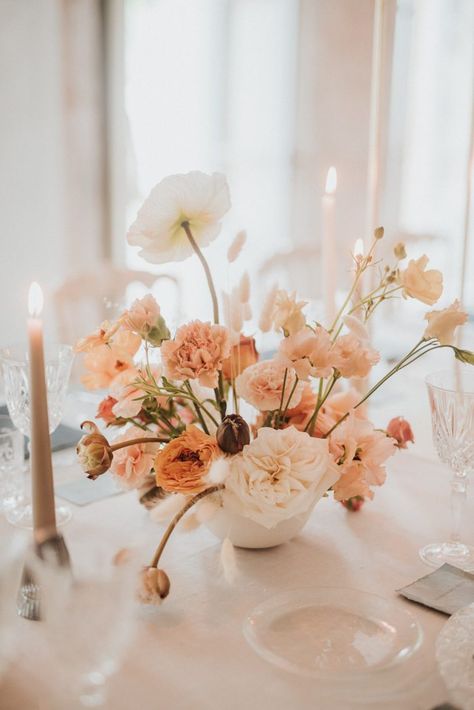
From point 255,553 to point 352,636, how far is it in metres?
0.20

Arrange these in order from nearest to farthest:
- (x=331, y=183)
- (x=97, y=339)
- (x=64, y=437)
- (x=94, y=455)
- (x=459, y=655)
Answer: (x=459, y=655), (x=94, y=455), (x=97, y=339), (x=331, y=183), (x=64, y=437)

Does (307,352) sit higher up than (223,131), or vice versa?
(223,131)

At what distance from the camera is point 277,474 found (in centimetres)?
84

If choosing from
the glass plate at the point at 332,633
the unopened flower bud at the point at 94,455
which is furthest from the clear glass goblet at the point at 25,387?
the glass plate at the point at 332,633

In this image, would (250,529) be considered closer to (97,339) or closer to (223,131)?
(97,339)

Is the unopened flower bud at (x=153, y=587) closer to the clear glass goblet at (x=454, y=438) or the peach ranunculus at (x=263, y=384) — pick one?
the peach ranunculus at (x=263, y=384)

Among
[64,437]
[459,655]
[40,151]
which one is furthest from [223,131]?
[459,655]

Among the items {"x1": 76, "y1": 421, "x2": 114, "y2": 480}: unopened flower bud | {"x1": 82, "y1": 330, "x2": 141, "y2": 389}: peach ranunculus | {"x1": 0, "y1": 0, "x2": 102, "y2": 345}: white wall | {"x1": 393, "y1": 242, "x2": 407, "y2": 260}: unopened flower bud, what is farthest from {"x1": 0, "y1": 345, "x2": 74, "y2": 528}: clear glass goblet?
{"x1": 0, "y1": 0, "x2": 102, "y2": 345}: white wall

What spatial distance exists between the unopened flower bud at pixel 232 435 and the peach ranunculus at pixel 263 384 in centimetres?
3

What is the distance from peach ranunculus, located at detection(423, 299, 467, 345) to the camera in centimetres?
86

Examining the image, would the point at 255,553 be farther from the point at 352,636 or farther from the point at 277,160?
the point at 277,160

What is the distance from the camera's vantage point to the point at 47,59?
2.75 m

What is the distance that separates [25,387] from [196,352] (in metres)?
0.33

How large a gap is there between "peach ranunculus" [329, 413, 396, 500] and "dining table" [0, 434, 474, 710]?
10cm
